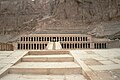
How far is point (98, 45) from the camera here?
100 feet

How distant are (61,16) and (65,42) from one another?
37.4ft

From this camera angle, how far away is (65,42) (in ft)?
98.1

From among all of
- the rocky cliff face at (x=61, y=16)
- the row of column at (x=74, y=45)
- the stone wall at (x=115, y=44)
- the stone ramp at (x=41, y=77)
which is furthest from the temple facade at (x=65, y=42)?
the stone ramp at (x=41, y=77)

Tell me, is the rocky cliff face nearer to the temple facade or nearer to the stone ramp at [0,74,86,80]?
the temple facade

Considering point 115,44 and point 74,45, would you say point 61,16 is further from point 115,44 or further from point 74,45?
point 115,44

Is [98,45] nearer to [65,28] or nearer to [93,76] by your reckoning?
[65,28]

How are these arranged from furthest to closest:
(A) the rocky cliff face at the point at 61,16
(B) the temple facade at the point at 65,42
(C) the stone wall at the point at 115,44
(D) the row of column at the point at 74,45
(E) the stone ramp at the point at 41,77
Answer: (A) the rocky cliff face at the point at 61,16 → (D) the row of column at the point at 74,45 → (B) the temple facade at the point at 65,42 → (C) the stone wall at the point at 115,44 → (E) the stone ramp at the point at 41,77

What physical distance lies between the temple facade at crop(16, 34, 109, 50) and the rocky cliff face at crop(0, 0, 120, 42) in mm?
2525

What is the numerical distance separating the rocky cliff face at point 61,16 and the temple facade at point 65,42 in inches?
99.4

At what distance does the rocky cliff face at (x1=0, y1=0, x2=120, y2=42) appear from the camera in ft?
118

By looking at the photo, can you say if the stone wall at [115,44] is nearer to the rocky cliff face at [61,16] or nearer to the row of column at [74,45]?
the row of column at [74,45]

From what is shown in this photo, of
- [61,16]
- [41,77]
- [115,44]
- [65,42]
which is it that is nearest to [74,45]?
[65,42]

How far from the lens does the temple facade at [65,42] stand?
2953cm

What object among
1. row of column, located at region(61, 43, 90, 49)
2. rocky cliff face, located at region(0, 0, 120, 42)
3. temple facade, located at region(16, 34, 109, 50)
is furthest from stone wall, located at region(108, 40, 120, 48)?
rocky cliff face, located at region(0, 0, 120, 42)
